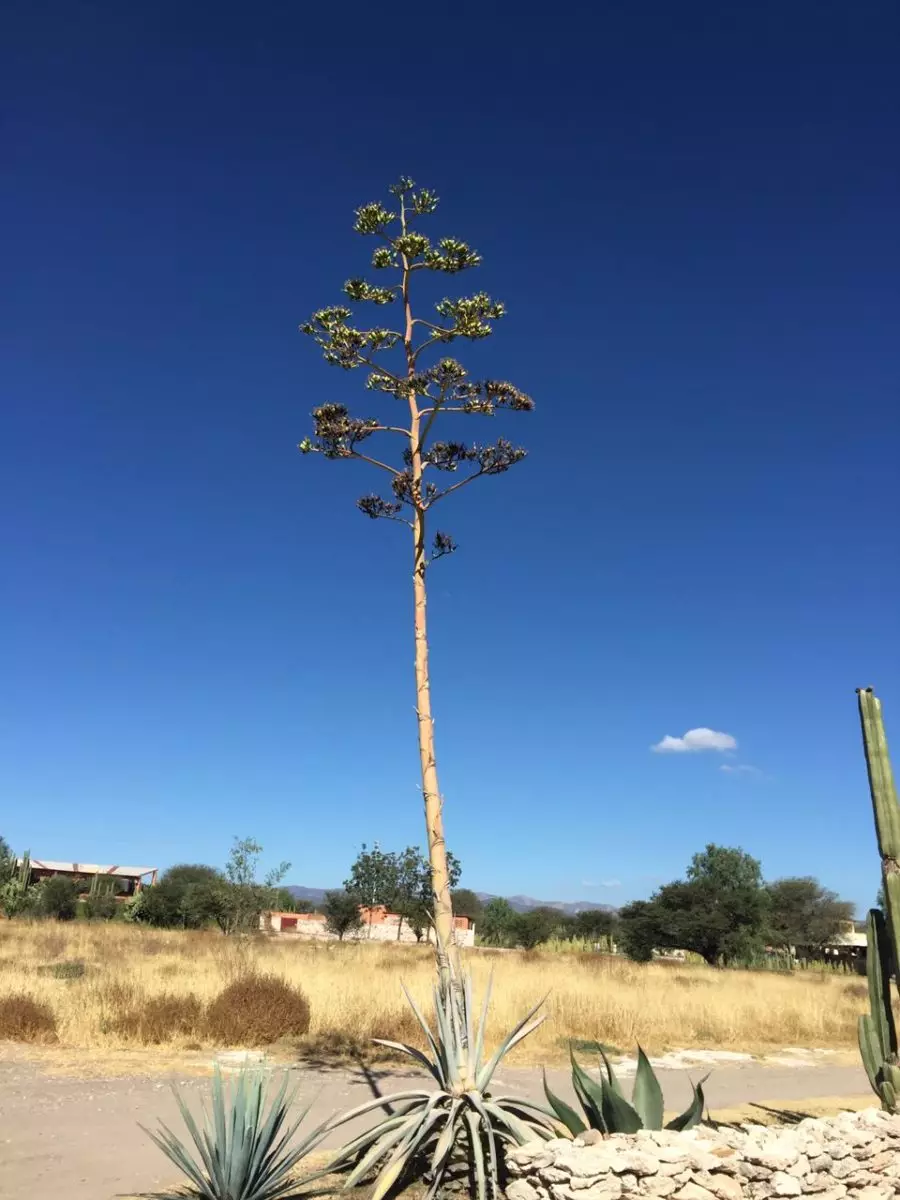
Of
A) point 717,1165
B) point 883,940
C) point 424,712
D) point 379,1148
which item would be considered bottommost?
point 379,1148

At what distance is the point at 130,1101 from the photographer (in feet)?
26.8

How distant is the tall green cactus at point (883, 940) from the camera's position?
21.3 feet

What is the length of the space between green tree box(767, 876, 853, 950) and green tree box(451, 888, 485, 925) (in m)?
23.7

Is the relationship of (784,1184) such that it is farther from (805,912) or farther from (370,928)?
(805,912)

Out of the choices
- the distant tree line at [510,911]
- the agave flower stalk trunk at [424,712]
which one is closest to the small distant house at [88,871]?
the distant tree line at [510,911]

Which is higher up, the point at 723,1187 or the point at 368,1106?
the point at 368,1106

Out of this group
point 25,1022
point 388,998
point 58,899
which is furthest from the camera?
point 58,899

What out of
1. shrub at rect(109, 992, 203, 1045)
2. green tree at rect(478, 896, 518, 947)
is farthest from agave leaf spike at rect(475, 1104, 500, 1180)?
green tree at rect(478, 896, 518, 947)

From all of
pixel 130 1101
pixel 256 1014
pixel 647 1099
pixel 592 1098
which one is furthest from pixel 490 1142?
pixel 256 1014

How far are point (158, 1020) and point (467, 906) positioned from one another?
63.5 m

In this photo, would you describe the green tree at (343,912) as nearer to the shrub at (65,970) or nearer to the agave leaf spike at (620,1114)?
the shrub at (65,970)

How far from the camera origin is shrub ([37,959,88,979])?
17.1m

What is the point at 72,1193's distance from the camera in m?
5.39

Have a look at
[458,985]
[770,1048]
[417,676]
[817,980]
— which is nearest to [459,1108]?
[458,985]
